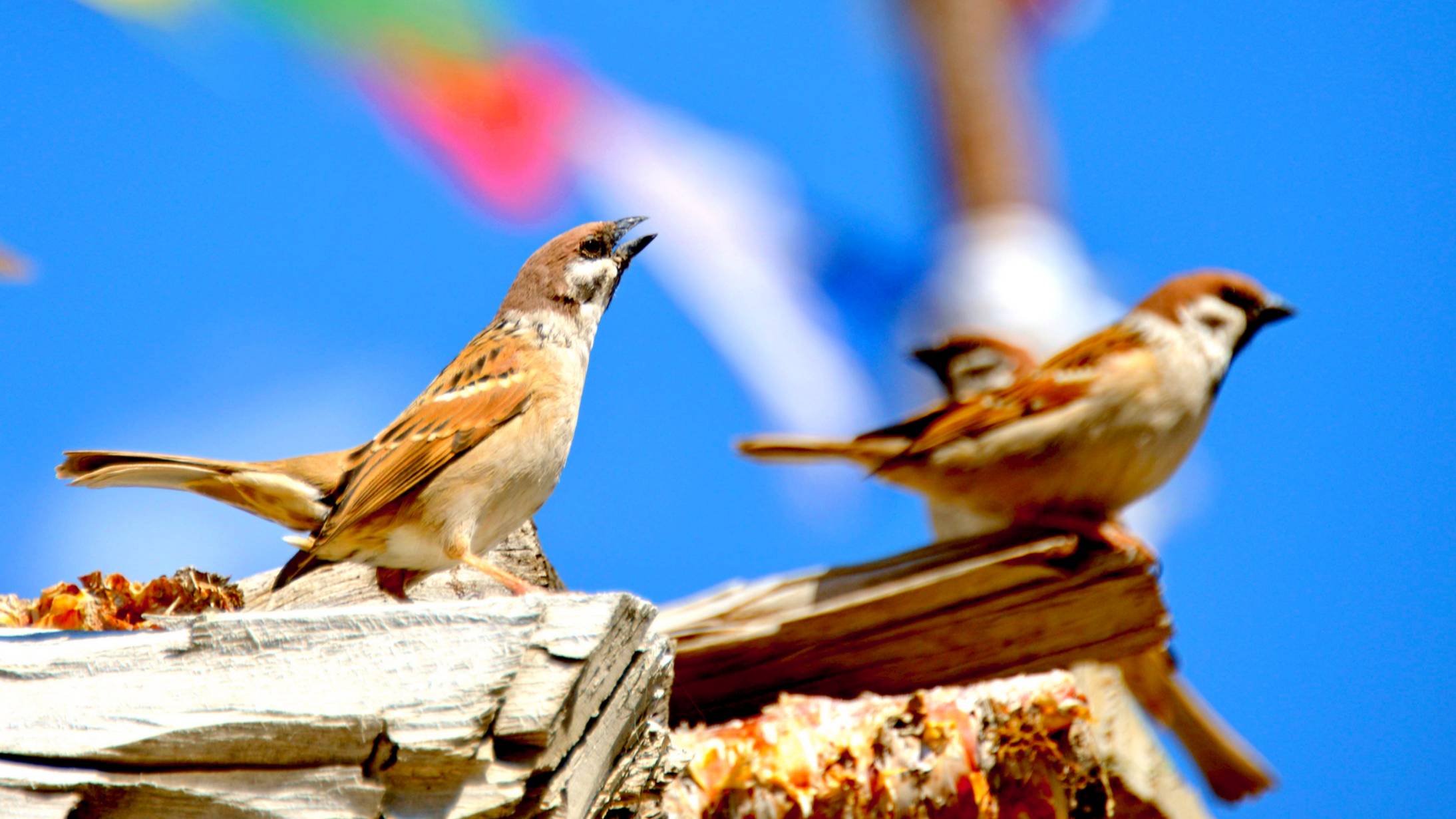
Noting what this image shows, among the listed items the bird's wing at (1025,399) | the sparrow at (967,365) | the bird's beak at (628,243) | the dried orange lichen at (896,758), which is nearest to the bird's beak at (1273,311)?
the bird's wing at (1025,399)

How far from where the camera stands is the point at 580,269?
2430mm

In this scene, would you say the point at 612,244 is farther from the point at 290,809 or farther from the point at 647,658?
the point at 290,809

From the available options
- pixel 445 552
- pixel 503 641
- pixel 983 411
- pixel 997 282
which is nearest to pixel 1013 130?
pixel 997 282

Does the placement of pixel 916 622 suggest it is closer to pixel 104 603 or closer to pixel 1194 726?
pixel 1194 726

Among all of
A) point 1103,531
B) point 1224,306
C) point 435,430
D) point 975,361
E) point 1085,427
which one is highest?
point 975,361

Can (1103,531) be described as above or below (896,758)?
above

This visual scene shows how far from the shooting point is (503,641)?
1.51m

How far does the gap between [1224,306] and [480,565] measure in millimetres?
2000

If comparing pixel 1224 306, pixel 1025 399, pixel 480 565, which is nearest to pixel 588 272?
pixel 480 565

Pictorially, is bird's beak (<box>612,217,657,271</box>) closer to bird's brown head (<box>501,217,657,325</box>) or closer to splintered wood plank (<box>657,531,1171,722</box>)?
bird's brown head (<box>501,217,657,325</box>)

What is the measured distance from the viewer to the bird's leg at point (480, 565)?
2.06m

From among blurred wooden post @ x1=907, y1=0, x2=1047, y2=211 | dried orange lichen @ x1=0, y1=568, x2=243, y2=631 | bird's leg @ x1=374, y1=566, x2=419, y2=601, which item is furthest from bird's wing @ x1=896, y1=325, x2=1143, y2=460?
blurred wooden post @ x1=907, y1=0, x2=1047, y2=211

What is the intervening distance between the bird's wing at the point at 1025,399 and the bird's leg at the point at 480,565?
1172 mm

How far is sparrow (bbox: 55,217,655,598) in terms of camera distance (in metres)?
2.08
